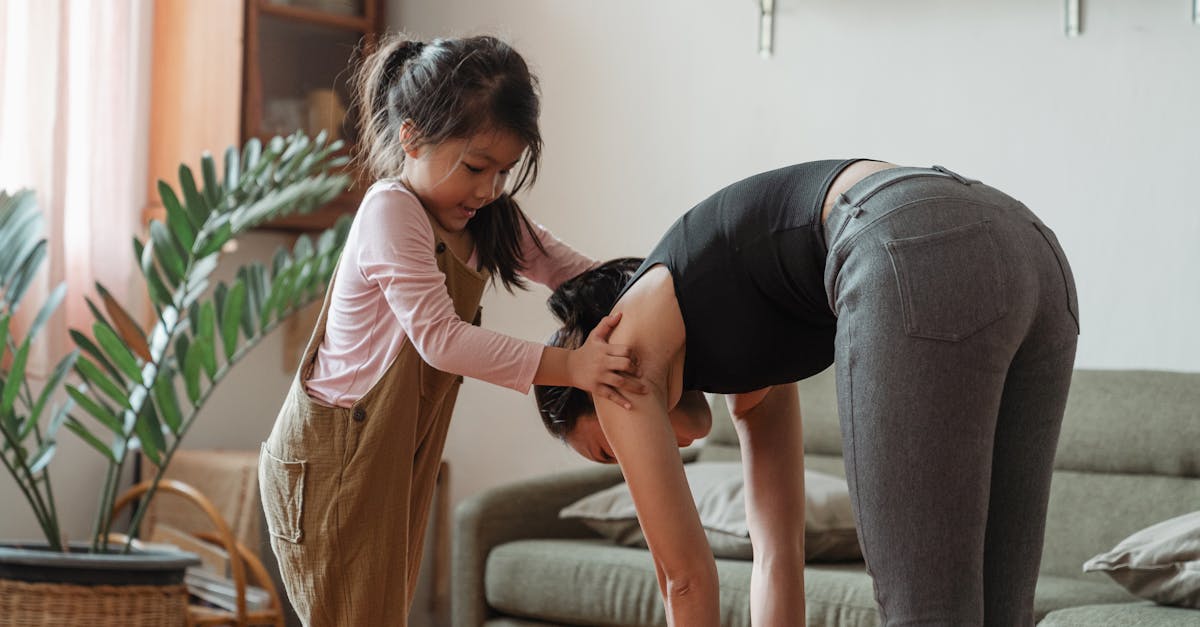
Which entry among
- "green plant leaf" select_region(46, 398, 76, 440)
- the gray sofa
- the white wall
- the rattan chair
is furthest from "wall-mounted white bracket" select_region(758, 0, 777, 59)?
"green plant leaf" select_region(46, 398, 76, 440)

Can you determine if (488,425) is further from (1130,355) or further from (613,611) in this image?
(1130,355)

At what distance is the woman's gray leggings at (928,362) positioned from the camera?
1.08 meters

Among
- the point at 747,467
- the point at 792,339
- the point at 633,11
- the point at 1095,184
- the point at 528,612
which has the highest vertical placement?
the point at 633,11

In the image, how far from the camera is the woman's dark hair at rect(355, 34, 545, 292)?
1630 mm

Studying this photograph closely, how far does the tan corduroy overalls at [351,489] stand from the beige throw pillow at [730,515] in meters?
0.89

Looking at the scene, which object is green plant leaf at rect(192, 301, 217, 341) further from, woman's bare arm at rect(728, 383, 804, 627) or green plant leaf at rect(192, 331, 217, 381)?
woman's bare arm at rect(728, 383, 804, 627)

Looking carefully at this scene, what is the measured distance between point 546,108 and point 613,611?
6.15ft

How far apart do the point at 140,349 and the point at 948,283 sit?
6.97 ft

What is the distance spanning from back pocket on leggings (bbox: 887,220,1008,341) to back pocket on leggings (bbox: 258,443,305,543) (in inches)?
35.7

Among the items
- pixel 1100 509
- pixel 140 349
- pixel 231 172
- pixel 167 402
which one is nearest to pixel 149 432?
pixel 167 402

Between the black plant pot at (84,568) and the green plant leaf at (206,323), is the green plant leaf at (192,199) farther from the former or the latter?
the black plant pot at (84,568)

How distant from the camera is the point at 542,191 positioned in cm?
394

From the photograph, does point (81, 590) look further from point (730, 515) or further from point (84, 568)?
point (730, 515)

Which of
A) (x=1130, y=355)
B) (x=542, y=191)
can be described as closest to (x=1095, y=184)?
(x=1130, y=355)
